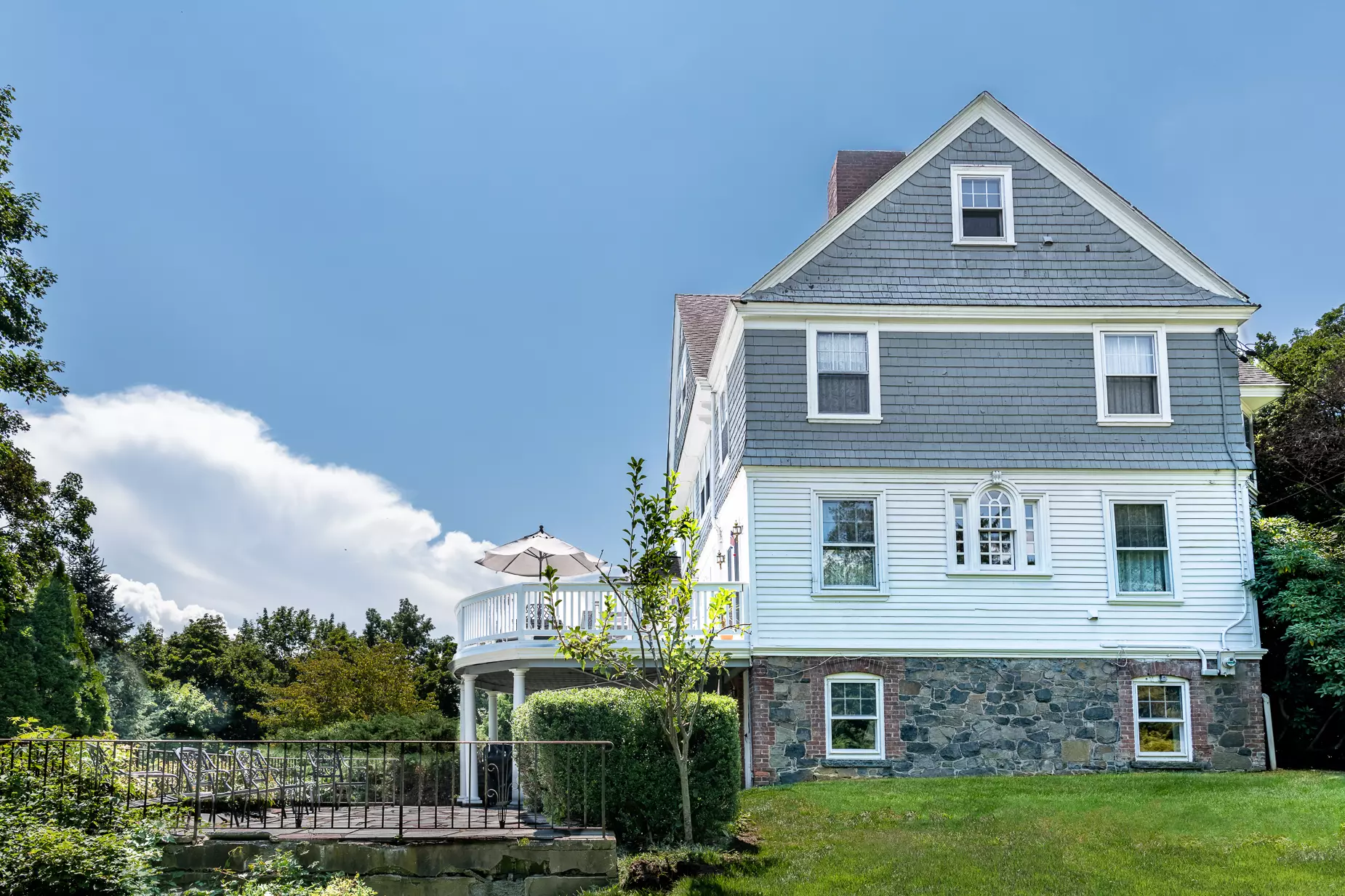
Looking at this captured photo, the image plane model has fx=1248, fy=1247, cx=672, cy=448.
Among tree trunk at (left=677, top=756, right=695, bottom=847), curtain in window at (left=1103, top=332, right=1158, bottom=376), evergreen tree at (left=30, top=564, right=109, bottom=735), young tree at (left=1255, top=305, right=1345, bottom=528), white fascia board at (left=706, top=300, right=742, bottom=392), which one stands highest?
white fascia board at (left=706, top=300, right=742, bottom=392)

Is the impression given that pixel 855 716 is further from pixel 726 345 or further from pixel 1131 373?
pixel 1131 373

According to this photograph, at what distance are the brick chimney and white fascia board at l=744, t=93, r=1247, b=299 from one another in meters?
4.05

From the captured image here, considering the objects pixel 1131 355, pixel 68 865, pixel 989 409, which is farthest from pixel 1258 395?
pixel 68 865

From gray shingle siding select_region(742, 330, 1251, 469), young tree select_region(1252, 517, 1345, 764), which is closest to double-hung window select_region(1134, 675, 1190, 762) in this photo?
young tree select_region(1252, 517, 1345, 764)

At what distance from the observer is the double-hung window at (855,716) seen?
17.8 meters

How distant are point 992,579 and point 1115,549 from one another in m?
1.96

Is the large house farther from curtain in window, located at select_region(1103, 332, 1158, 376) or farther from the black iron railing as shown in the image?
the black iron railing

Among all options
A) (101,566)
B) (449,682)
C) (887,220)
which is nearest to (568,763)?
(887,220)

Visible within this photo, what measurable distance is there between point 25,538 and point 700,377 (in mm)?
12032

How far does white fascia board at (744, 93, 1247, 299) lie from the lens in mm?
19344

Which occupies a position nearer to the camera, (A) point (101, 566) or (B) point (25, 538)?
(B) point (25, 538)

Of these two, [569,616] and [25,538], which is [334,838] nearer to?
[569,616]

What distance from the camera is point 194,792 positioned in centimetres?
1260

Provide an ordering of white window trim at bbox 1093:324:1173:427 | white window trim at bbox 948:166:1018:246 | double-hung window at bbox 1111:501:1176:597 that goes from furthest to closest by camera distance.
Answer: white window trim at bbox 948:166:1018:246 → white window trim at bbox 1093:324:1173:427 → double-hung window at bbox 1111:501:1176:597
